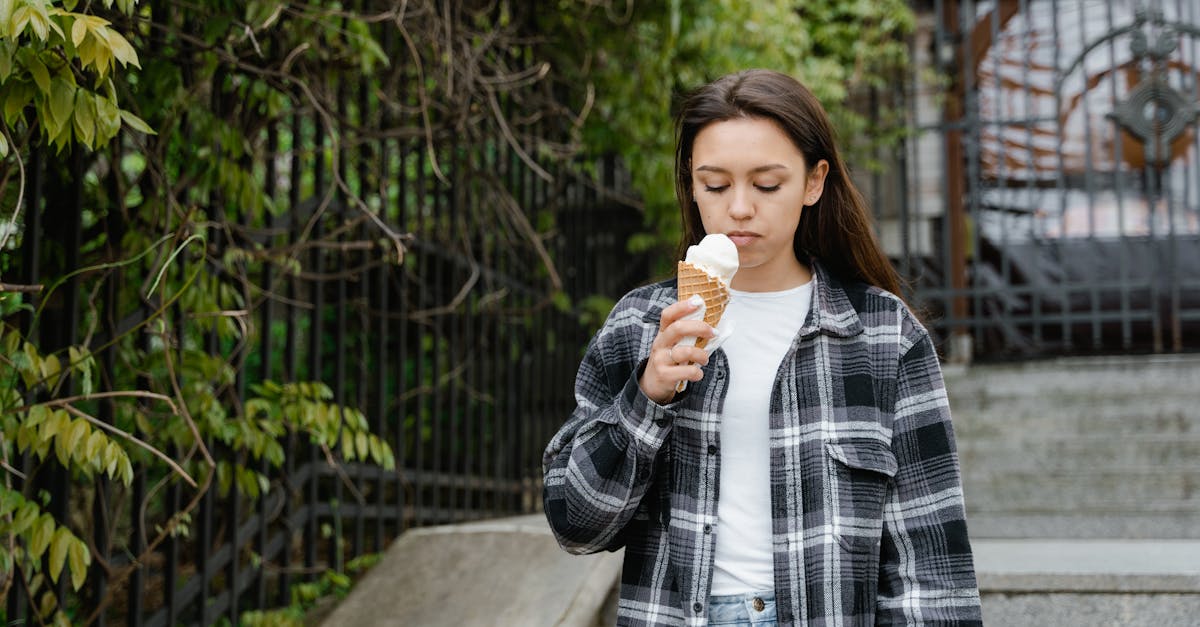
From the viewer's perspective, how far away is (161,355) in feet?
8.04

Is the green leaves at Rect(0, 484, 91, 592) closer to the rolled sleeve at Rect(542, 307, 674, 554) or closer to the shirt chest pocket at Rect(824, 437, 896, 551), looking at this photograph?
the rolled sleeve at Rect(542, 307, 674, 554)

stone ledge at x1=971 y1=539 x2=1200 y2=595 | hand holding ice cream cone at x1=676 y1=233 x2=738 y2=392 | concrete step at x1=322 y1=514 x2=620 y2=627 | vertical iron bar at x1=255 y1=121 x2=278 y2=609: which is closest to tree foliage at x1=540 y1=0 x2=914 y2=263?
vertical iron bar at x1=255 y1=121 x2=278 y2=609

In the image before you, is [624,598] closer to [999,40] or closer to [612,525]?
[612,525]

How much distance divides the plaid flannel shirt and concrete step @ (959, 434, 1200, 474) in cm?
340

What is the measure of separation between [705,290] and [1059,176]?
5752 millimetres

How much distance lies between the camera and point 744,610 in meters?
1.59

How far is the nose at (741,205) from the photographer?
1580 millimetres

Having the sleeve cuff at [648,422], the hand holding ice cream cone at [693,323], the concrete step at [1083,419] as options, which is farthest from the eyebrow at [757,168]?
the concrete step at [1083,419]

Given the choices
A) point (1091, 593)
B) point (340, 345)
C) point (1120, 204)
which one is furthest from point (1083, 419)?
point (340, 345)

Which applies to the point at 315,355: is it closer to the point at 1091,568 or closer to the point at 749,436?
the point at 749,436

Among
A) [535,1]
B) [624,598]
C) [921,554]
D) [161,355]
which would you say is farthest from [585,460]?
[535,1]

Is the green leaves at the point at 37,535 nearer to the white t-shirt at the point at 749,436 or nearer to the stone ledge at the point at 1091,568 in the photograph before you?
the white t-shirt at the point at 749,436

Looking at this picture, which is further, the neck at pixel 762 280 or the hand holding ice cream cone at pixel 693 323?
the neck at pixel 762 280

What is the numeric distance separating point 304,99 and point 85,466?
130 centimetres
